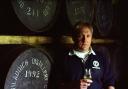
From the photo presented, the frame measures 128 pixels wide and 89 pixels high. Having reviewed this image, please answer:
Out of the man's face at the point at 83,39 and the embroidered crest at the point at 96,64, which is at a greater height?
the man's face at the point at 83,39

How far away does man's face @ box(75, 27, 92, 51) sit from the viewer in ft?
10.7

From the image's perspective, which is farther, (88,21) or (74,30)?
(88,21)

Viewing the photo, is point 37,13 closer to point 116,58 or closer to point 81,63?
point 81,63

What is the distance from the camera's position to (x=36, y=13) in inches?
124

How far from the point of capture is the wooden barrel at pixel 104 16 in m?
3.87

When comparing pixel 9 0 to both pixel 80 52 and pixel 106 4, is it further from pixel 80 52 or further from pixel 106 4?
pixel 106 4

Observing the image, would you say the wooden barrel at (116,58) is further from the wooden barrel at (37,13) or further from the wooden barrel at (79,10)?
the wooden barrel at (37,13)

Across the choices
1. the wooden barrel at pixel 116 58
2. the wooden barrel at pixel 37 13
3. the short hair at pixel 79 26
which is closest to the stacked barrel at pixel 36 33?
the wooden barrel at pixel 37 13

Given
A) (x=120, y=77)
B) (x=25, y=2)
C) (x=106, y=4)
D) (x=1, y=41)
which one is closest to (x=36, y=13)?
(x=25, y=2)

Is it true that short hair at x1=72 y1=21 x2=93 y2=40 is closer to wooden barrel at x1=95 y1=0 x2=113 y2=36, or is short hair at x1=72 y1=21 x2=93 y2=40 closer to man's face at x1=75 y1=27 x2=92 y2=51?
man's face at x1=75 y1=27 x2=92 y2=51

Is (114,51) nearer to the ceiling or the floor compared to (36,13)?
nearer to the floor

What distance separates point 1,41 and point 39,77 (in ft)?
1.46

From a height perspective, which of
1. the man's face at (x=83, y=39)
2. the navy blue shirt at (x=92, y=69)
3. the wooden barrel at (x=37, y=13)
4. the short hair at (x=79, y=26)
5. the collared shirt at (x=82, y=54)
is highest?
the wooden barrel at (x=37, y=13)

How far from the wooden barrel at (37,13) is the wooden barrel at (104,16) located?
25.8 inches
